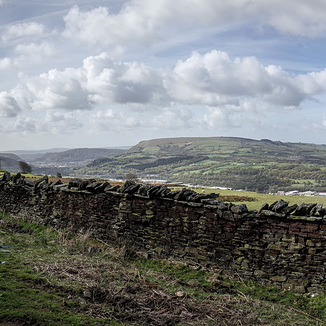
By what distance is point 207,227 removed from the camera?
994 centimetres

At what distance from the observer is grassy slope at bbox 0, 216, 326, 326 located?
566cm

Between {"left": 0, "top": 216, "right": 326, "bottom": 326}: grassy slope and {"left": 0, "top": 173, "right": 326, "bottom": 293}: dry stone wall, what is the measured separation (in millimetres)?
468

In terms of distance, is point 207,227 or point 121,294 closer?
point 121,294

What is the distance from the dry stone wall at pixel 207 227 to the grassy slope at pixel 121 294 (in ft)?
1.53

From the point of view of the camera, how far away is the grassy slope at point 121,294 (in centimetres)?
566

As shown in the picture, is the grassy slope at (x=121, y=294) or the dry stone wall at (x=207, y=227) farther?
the dry stone wall at (x=207, y=227)

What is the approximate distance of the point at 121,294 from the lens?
671 centimetres

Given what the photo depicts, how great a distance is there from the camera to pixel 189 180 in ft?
342

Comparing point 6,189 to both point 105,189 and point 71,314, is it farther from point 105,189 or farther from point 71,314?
point 71,314

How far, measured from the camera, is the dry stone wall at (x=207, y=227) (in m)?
8.57

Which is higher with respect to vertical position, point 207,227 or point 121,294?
point 207,227

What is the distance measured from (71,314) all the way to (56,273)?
2.26 metres

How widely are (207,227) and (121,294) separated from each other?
3.95 meters

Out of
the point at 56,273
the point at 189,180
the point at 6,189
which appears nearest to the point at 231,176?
the point at 189,180
